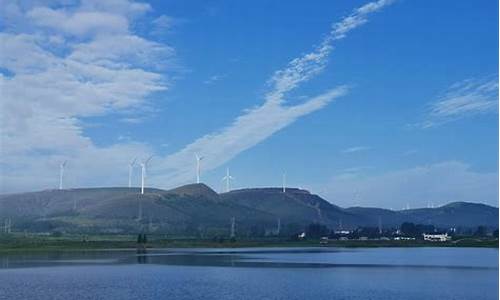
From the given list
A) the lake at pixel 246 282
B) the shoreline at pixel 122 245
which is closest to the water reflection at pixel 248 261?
the lake at pixel 246 282

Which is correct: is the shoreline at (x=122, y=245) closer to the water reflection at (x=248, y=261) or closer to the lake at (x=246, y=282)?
the water reflection at (x=248, y=261)

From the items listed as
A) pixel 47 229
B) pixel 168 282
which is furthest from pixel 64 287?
pixel 47 229

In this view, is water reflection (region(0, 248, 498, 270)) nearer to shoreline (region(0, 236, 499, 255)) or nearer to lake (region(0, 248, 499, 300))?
lake (region(0, 248, 499, 300))

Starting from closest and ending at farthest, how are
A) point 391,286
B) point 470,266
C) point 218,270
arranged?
1. point 391,286
2. point 218,270
3. point 470,266

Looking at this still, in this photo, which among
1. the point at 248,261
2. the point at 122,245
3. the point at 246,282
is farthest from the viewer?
the point at 122,245

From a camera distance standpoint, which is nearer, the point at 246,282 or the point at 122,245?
the point at 246,282

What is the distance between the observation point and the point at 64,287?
129ft

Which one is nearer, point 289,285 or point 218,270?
point 289,285

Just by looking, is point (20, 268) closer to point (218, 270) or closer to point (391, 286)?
point (218, 270)

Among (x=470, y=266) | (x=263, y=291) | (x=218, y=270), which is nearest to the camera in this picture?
(x=263, y=291)

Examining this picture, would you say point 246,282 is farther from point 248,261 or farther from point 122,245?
point 122,245

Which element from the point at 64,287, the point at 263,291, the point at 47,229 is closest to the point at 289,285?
the point at 263,291

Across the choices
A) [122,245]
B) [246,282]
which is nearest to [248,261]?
[246,282]

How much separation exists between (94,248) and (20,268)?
4702 cm
